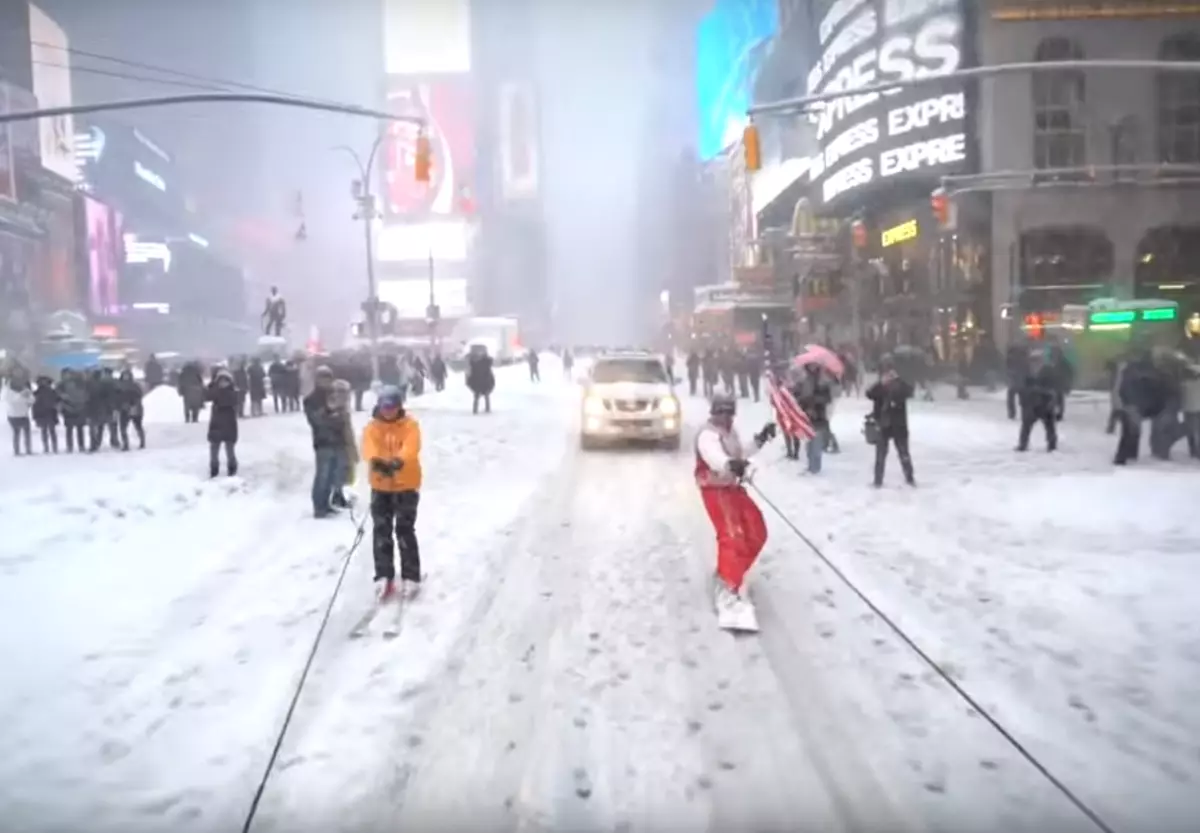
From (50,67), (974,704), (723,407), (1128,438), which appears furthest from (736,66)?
(974,704)

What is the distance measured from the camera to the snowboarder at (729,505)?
24.3 feet

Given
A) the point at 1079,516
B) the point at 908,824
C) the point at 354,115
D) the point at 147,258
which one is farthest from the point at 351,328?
the point at 147,258

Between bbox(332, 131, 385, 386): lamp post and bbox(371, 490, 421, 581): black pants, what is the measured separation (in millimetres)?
4679

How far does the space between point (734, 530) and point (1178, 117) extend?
2012 centimetres

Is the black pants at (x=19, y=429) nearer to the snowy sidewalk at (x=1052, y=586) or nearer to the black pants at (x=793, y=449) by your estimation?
the snowy sidewalk at (x=1052, y=586)

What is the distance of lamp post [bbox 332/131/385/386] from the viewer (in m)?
13.0

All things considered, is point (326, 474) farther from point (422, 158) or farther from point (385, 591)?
point (422, 158)

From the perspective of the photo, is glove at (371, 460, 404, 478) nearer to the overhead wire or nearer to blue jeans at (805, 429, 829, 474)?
the overhead wire

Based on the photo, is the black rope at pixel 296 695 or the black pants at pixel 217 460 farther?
the black pants at pixel 217 460

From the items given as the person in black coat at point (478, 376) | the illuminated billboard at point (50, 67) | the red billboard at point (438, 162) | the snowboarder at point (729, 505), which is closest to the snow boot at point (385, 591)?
the snowboarder at point (729, 505)

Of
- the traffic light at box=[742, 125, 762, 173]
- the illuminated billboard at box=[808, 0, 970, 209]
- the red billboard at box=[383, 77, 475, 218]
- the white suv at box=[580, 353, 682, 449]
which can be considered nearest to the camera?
the red billboard at box=[383, 77, 475, 218]

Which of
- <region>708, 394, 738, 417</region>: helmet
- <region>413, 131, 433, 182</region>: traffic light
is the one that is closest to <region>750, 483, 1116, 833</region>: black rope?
<region>708, 394, 738, 417</region>: helmet

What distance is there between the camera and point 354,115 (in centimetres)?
1241

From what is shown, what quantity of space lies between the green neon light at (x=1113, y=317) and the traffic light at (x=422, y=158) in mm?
17861
